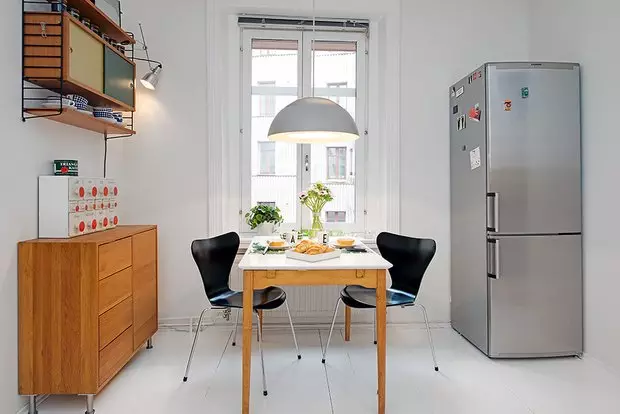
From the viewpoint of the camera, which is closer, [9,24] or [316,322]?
[9,24]

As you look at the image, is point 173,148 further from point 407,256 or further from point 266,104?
point 407,256

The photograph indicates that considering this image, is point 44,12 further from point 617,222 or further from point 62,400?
point 617,222

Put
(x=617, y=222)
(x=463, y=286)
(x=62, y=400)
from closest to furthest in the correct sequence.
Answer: (x=62, y=400) → (x=617, y=222) → (x=463, y=286)

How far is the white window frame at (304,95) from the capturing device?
144 inches

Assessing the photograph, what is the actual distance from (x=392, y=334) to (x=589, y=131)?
208 centimetres

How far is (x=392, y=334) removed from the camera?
3408mm

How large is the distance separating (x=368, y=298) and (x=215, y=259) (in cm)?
108

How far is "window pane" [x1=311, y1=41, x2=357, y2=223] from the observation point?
373 cm

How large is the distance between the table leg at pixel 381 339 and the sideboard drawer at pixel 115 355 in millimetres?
1493

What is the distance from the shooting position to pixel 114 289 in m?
2.42

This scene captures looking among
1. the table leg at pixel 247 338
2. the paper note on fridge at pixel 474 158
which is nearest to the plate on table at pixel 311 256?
the table leg at pixel 247 338

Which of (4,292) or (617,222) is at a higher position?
(617,222)

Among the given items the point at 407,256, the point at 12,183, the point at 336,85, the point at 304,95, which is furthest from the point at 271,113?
the point at 12,183

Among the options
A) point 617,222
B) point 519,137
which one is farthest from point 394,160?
point 617,222
